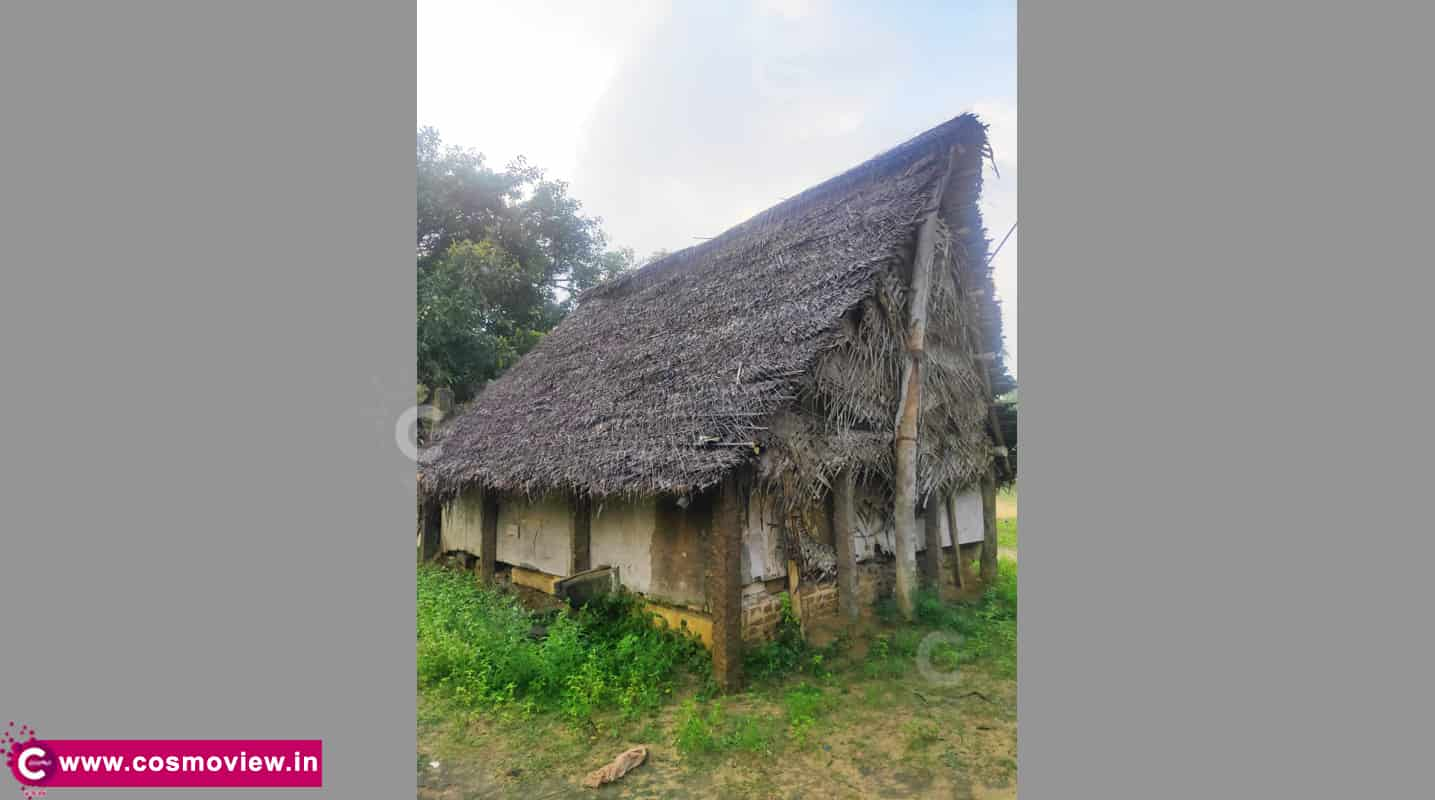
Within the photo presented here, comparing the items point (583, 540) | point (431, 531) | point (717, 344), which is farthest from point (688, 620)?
point (431, 531)

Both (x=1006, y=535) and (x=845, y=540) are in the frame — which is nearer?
(x=845, y=540)

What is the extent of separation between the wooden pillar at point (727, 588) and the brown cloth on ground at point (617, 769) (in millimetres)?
1272

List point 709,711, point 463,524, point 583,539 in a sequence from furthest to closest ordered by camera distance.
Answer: point 463,524 < point 583,539 < point 709,711

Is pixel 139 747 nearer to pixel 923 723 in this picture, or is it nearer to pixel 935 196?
pixel 923 723

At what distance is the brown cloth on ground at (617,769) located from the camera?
173 inches

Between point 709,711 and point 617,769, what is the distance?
117 centimetres

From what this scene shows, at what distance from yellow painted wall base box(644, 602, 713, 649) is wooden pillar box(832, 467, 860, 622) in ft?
5.53

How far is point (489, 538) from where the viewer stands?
10188mm

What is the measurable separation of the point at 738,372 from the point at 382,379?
4.85m

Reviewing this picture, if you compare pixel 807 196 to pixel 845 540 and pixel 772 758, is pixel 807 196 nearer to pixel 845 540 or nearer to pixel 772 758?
pixel 845 540

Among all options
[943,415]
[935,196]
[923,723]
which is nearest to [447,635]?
[923,723]

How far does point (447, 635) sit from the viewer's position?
673cm

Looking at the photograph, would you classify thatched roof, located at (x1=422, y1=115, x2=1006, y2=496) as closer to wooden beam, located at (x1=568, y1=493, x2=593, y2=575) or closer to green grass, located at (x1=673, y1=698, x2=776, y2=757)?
wooden beam, located at (x1=568, y1=493, x2=593, y2=575)

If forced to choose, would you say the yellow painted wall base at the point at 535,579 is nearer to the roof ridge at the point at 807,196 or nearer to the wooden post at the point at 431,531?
the wooden post at the point at 431,531
